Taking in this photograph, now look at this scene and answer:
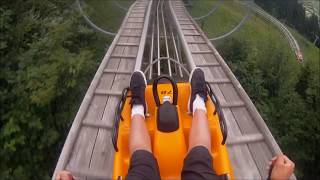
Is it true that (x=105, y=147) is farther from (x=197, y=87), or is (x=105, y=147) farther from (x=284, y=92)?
(x=284, y=92)

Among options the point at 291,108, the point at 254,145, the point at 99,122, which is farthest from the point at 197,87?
the point at 291,108

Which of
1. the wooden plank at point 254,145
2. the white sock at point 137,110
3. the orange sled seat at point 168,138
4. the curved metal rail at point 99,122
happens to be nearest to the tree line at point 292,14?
the curved metal rail at point 99,122

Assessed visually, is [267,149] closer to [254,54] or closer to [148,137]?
[148,137]

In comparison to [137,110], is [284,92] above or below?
below

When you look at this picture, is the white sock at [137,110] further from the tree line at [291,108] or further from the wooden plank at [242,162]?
the tree line at [291,108]

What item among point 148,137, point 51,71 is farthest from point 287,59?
point 148,137
